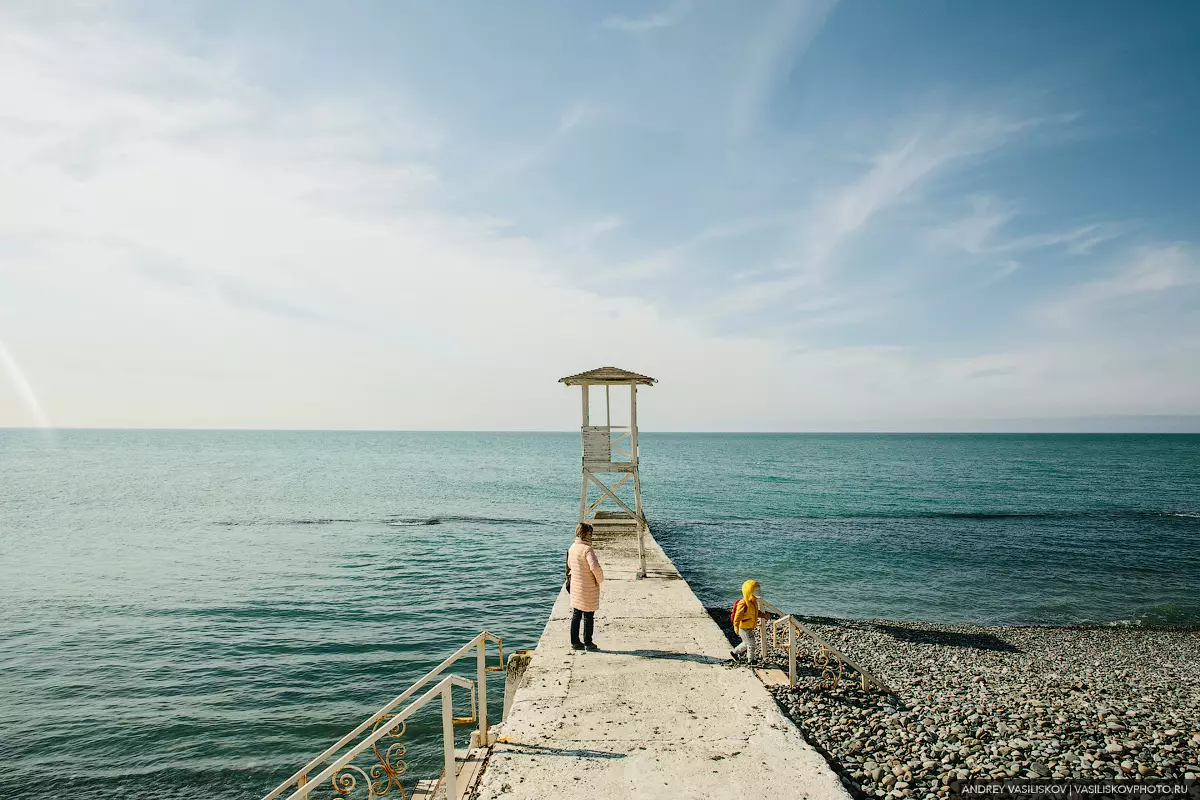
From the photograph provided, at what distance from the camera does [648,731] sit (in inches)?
262

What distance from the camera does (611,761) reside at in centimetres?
600

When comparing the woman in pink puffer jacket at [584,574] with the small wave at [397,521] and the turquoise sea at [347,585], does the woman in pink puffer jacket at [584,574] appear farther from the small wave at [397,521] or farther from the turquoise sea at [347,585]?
the small wave at [397,521]

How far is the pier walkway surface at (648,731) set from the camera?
5.59 meters

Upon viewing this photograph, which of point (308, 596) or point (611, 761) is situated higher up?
point (611, 761)

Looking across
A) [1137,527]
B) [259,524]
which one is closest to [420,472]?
[259,524]

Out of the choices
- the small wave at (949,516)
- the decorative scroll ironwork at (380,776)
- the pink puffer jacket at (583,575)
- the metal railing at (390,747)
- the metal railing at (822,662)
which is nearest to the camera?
the metal railing at (390,747)

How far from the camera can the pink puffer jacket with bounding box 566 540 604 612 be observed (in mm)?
8906

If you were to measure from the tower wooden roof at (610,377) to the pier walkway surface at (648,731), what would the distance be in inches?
248

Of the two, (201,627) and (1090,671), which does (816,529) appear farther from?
(201,627)

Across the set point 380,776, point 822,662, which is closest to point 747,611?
point 822,662

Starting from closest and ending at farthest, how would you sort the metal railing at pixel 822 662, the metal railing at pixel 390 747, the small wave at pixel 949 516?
the metal railing at pixel 390 747
the metal railing at pixel 822 662
the small wave at pixel 949 516

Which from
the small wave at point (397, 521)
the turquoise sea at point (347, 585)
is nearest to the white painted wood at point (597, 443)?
the turquoise sea at point (347, 585)

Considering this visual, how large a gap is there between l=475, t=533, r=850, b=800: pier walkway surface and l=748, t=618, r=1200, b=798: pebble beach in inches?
49.2

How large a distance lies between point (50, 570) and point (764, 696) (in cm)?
2706
